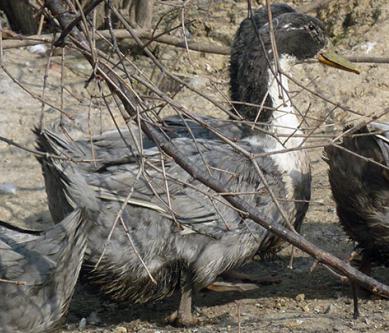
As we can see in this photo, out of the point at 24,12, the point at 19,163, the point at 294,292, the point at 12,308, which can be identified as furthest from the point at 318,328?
the point at 24,12

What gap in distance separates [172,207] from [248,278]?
1.00 meters

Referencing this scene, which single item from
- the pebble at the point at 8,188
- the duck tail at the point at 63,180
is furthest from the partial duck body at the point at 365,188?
the pebble at the point at 8,188

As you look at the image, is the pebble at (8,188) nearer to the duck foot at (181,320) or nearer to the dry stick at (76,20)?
the duck foot at (181,320)

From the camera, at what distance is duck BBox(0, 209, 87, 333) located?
4.80 meters

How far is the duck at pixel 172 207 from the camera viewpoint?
17.6 ft

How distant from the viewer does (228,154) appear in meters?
5.75

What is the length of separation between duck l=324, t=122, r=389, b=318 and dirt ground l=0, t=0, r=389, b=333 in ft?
1.09

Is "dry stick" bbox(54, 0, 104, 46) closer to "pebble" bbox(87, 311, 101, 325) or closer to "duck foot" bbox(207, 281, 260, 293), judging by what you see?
"pebble" bbox(87, 311, 101, 325)

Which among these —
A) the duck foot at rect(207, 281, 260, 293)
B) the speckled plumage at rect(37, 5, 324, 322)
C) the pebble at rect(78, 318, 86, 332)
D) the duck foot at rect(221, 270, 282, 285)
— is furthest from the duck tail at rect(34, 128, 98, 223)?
the duck foot at rect(221, 270, 282, 285)

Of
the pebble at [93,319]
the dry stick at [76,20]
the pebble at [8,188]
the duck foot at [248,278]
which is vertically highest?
the dry stick at [76,20]

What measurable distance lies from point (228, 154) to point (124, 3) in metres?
3.57

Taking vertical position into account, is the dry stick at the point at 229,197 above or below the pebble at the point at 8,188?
above

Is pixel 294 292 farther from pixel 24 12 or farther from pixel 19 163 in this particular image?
pixel 24 12

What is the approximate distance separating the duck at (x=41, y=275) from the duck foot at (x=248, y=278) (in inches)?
56.5
